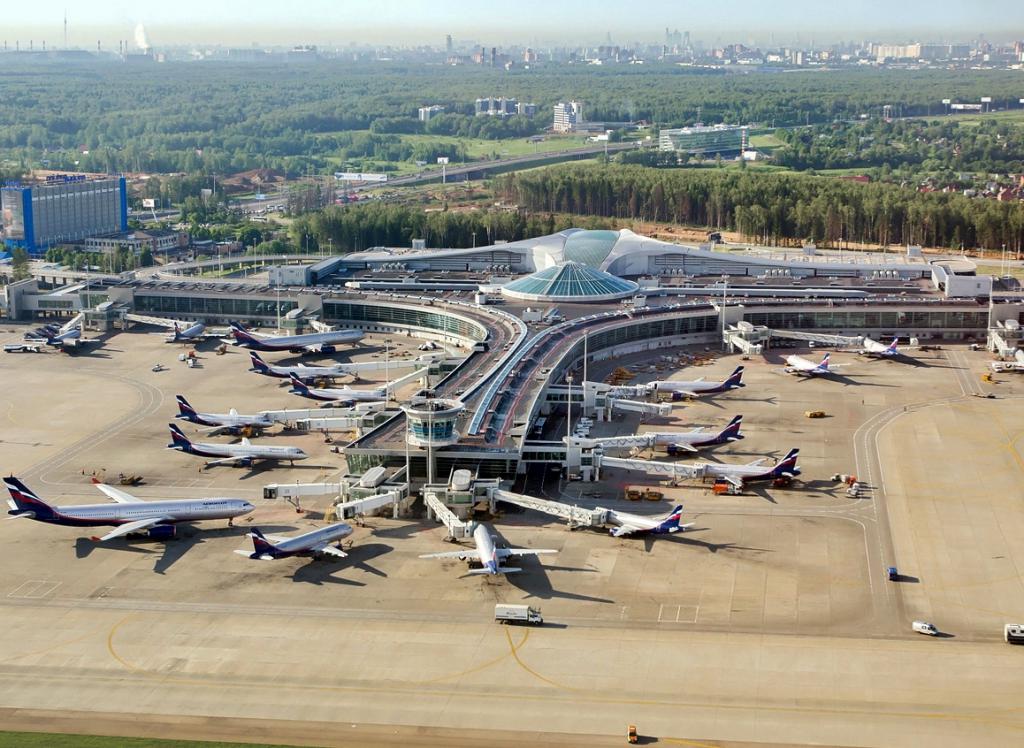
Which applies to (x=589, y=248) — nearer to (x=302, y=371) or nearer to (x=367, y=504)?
(x=302, y=371)

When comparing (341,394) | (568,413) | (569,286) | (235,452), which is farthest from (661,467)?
(569,286)

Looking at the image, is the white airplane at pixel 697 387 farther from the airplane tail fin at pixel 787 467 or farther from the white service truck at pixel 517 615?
the white service truck at pixel 517 615

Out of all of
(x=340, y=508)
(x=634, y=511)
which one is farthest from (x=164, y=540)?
(x=634, y=511)

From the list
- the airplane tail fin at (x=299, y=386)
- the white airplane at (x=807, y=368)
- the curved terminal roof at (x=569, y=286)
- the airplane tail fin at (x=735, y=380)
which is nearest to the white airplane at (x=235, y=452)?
the airplane tail fin at (x=299, y=386)

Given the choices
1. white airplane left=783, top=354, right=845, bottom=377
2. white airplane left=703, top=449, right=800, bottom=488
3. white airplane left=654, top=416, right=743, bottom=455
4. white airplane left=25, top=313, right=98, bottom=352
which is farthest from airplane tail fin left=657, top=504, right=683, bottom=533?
white airplane left=25, top=313, right=98, bottom=352

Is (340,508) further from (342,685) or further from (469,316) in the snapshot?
(469,316)

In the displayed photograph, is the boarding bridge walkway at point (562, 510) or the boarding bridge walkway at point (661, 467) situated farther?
the boarding bridge walkway at point (661, 467)
